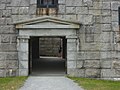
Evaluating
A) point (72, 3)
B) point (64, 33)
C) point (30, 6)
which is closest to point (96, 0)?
point (72, 3)

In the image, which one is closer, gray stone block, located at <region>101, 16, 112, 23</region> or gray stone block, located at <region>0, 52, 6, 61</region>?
gray stone block, located at <region>0, 52, 6, 61</region>

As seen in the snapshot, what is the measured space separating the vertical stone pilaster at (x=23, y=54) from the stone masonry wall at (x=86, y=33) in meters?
0.19

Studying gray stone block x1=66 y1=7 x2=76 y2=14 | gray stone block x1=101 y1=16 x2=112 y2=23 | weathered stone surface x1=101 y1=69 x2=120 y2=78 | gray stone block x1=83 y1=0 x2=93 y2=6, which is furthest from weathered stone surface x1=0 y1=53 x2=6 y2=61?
gray stone block x1=101 y1=16 x2=112 y2=23

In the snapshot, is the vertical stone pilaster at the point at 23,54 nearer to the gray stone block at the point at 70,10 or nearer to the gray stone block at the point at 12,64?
the gray stone block at the point at 12,64

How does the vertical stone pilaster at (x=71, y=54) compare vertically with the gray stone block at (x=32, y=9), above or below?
below

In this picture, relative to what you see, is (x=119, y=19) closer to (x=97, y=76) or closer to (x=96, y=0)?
(x=96, y=0)

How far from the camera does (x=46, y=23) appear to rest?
13.0m

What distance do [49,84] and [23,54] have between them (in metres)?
2.64

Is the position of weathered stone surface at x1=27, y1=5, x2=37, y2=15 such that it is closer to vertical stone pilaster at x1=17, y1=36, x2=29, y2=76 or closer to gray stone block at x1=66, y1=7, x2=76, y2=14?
vertical stone pilaster at x1=17, y1=36, x2=29, y2=76

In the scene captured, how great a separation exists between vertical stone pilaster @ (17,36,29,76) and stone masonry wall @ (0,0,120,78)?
194 millimetres

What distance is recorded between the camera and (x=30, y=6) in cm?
1317

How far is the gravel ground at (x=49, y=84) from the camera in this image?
10.1m

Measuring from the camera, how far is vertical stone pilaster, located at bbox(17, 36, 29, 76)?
13.0 m

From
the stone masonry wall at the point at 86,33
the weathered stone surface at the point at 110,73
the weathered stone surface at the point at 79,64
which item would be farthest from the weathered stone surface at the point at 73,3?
the weathered stone surface at the point at 110,73
